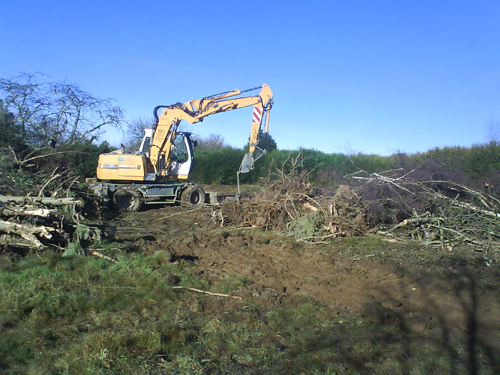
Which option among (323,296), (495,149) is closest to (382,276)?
(323,296)

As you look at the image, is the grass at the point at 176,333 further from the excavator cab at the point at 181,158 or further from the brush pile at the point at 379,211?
the excavator cab at the point at 181,158

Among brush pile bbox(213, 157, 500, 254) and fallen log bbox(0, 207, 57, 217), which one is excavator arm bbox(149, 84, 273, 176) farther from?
fallen log bbox(0, 207, 57, 217)

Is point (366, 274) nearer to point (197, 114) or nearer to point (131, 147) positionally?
point (197, 114)

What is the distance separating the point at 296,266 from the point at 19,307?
399 centimetres

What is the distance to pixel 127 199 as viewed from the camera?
12906 mm

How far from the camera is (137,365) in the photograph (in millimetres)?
3510

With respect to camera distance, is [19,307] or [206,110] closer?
[19,307]

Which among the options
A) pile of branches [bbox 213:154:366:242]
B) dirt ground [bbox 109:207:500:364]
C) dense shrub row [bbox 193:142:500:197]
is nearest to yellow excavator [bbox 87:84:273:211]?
dense shrub row [bbox 193:142:500:197]

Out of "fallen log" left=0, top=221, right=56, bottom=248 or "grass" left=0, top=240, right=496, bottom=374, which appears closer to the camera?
"grass" left=0, top=240, right=496, bottom=374

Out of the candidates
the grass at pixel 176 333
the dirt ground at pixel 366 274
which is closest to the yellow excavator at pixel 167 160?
the dirt ground at pixel 366 274

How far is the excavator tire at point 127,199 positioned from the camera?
12.6 metres

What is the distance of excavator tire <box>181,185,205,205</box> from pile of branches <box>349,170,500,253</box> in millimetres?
6207

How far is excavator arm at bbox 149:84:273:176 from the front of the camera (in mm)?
13734

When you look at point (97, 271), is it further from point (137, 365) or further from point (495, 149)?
point (495, 149)
